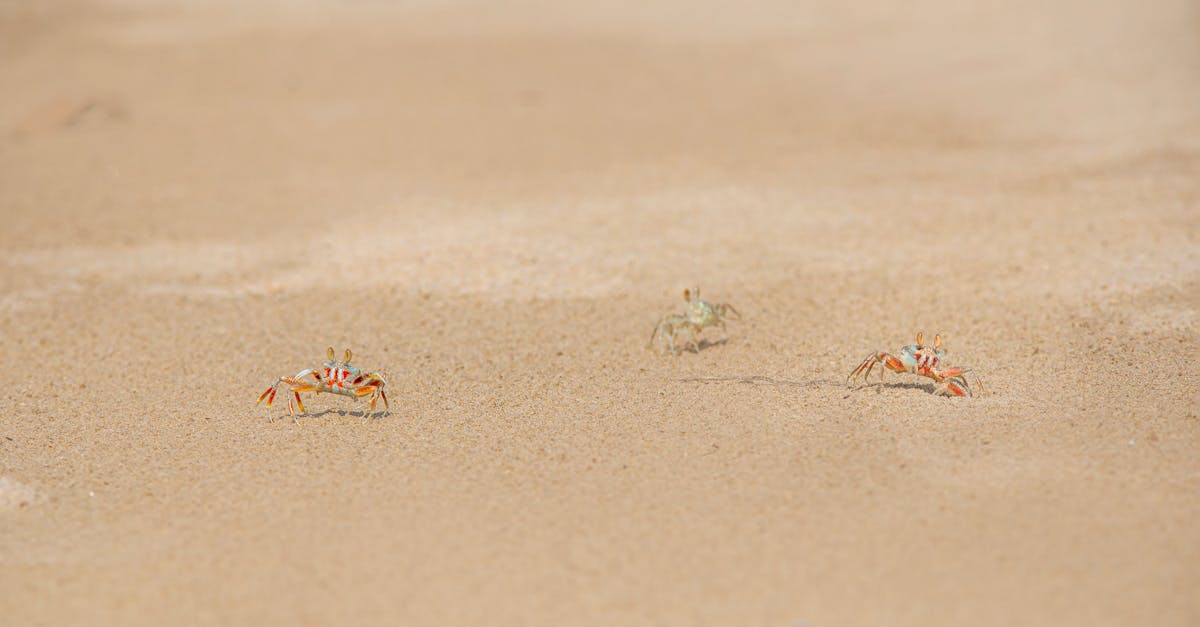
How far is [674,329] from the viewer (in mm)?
7953

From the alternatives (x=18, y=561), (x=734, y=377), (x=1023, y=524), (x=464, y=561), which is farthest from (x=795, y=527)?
(x=18, y=561)

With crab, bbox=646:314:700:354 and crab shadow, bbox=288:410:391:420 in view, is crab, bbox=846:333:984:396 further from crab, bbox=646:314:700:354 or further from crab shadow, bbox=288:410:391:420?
crab shadow, bbox=288:410:391:420

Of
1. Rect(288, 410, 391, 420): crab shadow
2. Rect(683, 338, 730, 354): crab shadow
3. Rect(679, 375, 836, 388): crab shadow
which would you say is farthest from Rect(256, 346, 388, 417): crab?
Rect(683, 338, 730, 354): crab shadow

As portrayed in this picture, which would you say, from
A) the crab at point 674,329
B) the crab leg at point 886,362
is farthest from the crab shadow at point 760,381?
the crab at point 674,329

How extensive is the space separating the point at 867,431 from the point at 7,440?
484cm

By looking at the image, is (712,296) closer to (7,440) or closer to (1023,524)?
(1023,524)

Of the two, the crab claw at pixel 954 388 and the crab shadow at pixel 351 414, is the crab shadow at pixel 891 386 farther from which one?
the crab shadow at pixel 351 414

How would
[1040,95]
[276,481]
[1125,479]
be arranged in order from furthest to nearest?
[1040,95], [276,481], [1125,479]

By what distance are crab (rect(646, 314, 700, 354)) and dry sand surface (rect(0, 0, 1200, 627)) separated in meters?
0.21

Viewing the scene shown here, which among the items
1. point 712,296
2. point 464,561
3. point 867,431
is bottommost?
point 464,561

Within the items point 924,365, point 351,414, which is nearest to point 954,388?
point 924,365

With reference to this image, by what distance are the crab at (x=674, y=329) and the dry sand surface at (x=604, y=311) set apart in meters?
0.21

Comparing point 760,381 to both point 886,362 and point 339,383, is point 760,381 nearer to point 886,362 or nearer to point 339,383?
point 886,362

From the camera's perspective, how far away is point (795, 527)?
5602 mm
